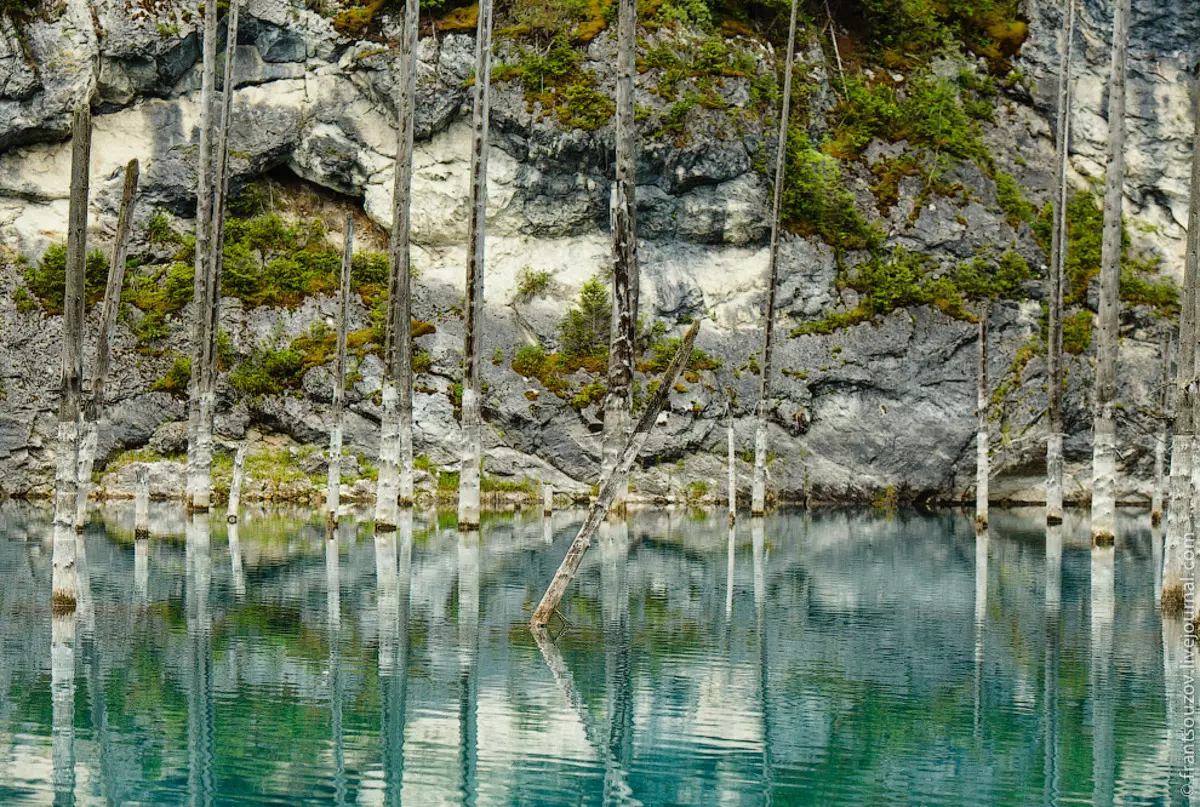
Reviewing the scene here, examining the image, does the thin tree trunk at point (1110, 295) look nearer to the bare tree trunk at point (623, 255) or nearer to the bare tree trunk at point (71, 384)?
the bare tree trunk at point (623, 255)

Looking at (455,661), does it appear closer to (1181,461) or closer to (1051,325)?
(1181,461)

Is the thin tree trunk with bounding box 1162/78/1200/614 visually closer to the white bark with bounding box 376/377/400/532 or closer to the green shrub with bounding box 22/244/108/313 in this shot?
the white bark with bounding box 376/377/400/532

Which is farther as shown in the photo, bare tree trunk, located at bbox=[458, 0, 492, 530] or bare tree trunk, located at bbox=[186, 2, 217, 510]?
bare tree trunk, located at bbox=[186, 2, 217, 510]

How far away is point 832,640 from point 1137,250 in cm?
4876

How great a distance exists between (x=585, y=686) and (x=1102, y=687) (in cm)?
557

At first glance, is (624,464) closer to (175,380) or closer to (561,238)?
(175,380)

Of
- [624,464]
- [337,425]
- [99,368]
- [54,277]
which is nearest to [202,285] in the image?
[337,425]

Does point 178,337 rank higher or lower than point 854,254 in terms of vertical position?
lower

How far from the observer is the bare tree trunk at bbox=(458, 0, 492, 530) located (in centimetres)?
3303

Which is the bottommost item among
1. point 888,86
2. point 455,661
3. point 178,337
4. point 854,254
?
→ point 455,661

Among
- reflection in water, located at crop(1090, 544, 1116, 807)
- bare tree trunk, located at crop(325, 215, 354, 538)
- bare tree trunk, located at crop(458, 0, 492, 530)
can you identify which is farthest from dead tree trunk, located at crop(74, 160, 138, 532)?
reflection in water, located at crop(1090, 544, 1116, 807)

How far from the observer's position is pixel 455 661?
15383 mm

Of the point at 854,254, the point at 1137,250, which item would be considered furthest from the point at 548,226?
the point at 1137,250

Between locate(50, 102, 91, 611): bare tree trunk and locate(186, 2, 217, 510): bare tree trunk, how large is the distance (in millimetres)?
20739
